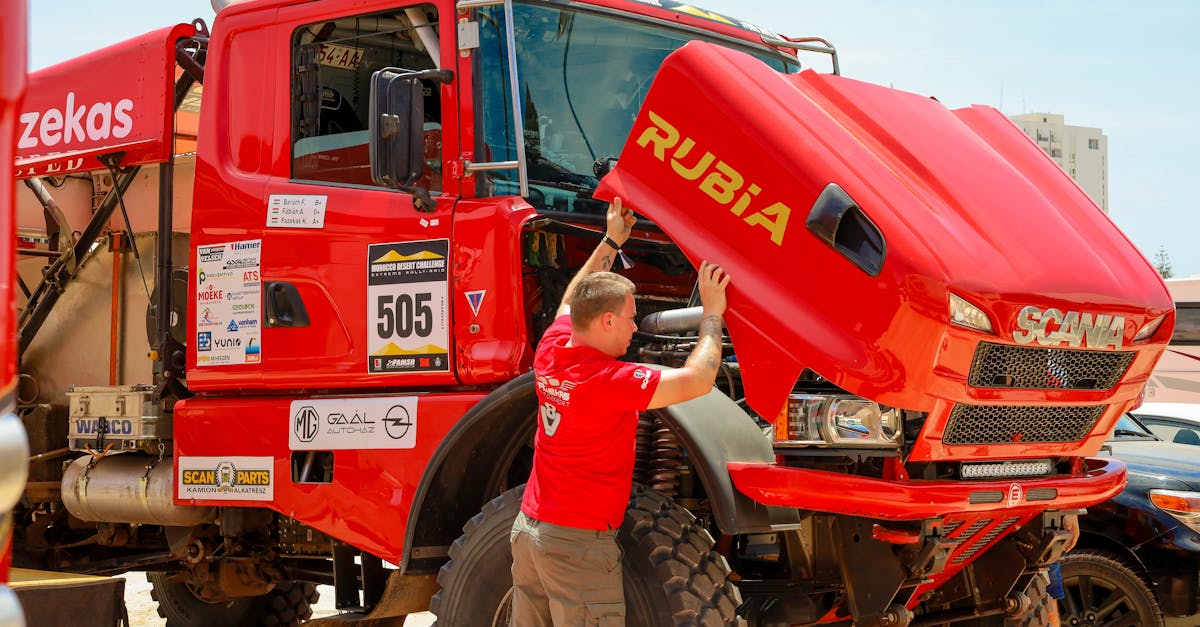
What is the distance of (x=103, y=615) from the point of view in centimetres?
502

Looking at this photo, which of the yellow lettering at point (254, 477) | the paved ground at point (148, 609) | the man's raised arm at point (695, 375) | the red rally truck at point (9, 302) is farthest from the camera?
the paved ground at point (148, 609)

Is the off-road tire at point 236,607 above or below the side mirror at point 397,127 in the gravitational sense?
below

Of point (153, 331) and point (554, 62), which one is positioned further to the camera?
point (153, 331)

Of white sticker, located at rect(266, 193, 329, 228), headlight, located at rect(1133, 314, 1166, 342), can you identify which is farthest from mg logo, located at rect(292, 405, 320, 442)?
headlight, located at rect(1133, 314, 1166, 342)

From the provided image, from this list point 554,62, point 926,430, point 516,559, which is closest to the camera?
point 926,430

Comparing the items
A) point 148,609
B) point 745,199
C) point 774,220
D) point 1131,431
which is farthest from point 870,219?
point 148,609

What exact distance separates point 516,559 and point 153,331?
2765mm

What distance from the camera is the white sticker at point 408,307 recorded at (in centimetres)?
522

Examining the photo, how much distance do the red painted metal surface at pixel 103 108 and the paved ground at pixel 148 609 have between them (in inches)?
117

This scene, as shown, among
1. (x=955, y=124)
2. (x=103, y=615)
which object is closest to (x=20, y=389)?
(x=103, y=615)

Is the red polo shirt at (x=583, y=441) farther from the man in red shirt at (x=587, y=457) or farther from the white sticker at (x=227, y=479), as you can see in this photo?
the white sticker at (x=227, y=479)

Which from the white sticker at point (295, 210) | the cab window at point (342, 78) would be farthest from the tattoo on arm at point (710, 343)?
the white sticker at point (295, 210)

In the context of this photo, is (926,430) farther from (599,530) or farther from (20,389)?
(20,389)

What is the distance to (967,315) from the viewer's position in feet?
13.4
